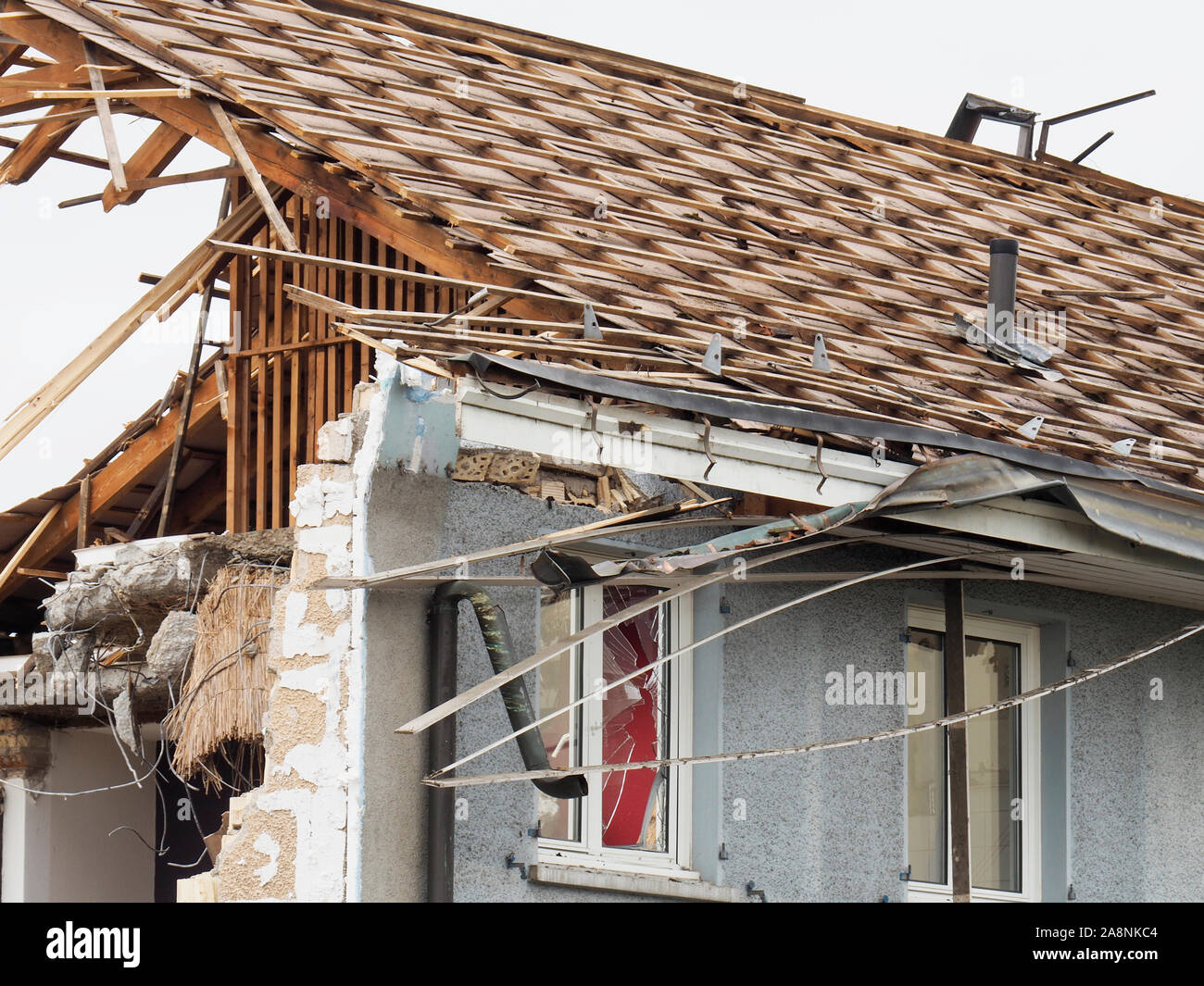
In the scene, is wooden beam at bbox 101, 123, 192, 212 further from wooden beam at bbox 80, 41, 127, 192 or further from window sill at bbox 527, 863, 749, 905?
window sill at bbox 527, 863, 749, 905

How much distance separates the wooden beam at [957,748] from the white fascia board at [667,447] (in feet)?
2.93

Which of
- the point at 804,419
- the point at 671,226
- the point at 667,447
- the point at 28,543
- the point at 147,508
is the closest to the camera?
the point at 667,447

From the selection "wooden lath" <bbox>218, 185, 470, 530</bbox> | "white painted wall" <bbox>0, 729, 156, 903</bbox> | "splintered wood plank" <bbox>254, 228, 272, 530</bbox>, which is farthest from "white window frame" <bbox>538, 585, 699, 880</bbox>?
"white painted wall" <bbox>0, 729, 156, 903</bbox>

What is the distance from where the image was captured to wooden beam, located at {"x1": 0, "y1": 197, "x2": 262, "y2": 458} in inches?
289

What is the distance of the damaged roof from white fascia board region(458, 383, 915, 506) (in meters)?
0.27

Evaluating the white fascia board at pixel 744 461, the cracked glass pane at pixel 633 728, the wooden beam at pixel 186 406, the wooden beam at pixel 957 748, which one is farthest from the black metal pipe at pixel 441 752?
the wooden beam at pixel 186 406

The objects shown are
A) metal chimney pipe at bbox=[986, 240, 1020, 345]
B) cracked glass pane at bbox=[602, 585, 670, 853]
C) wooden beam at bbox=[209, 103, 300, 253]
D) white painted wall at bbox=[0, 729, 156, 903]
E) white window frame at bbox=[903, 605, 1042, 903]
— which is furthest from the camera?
white painted wall at bbox=[0, 729, 156, 903]

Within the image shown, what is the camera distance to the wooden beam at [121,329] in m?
7.35

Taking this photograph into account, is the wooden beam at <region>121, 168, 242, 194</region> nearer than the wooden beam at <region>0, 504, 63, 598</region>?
Yes

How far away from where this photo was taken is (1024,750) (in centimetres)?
816

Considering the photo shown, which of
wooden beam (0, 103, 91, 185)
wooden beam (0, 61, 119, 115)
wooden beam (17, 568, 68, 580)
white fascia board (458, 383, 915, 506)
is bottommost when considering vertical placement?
wooden beam (17, 568, 68, 580)

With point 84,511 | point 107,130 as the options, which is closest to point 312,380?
point 107,130

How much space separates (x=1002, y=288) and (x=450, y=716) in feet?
13.7

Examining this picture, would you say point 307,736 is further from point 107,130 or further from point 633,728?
point 107,130
